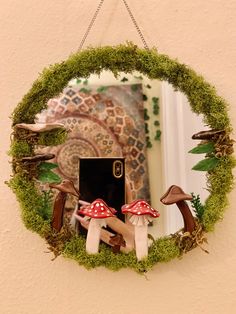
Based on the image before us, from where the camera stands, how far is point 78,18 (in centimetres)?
94

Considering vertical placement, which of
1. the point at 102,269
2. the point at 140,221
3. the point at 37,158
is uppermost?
the point at 37,158

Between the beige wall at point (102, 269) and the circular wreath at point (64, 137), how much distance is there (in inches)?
3.3

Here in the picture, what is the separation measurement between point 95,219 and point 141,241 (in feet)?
0.37

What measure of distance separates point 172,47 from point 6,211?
0.60 meters

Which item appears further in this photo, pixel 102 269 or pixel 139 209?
pixel 102 269

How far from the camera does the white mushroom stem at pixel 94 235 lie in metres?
0.79

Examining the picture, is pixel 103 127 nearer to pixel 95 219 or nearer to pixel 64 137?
pixel 64 137

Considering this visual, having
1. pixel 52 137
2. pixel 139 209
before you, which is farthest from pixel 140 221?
pixel 52 137

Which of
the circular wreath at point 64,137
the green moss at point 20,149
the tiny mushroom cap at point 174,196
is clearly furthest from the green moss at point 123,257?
the green moss at point 20,149

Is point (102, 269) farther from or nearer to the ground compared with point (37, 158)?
nearer to the ground

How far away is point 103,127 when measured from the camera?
87cm

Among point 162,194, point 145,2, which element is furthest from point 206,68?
point 162,194

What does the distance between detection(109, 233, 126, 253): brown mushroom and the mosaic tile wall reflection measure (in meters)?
0.11

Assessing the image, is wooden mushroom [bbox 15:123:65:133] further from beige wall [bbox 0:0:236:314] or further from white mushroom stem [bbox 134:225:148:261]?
white mushroom stem [bbox 134:225:148:261]
